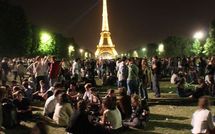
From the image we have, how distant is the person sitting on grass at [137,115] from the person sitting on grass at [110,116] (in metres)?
1.29

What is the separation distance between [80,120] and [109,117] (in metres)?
1.96

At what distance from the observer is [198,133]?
13234 mm

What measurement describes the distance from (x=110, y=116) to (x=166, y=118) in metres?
4.62

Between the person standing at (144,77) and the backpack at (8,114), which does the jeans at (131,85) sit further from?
the backpack at (8,114)

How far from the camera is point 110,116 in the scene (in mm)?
15977

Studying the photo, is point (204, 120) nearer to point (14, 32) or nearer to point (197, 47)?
point (14, 32)

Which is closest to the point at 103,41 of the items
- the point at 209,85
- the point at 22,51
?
the point at 22,51

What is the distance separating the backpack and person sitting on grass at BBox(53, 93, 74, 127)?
1472 mm

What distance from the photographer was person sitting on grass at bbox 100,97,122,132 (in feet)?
52.2

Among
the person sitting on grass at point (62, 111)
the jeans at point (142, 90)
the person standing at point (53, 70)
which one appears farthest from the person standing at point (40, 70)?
the person sitting on grass at point (62, 111)

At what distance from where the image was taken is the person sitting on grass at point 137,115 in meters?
17.7

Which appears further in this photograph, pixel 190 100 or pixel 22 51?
pixel 22 51

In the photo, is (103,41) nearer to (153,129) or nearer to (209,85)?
(209,85)

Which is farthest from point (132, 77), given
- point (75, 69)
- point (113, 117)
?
point (75, 69)
